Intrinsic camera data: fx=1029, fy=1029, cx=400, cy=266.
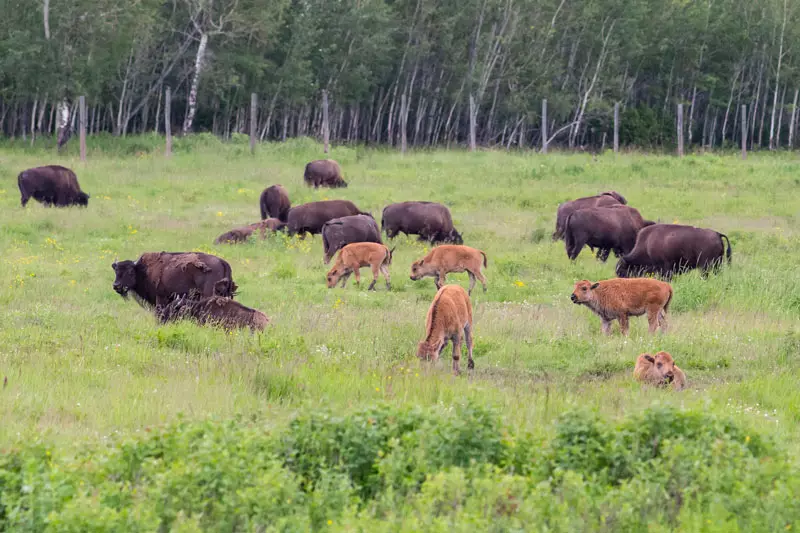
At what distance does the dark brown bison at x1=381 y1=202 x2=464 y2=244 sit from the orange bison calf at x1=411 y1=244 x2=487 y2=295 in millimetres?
4751

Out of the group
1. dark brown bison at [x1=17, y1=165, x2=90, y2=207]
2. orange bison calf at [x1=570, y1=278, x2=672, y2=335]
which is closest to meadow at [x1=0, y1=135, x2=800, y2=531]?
orange bison calf at [x1=570, y1=278, x2=672, y2=335]

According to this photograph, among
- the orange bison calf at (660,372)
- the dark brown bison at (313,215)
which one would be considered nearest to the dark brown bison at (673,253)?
the dark brown bison at (313,215)

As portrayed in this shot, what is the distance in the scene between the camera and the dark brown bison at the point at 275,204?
2361 centimetres

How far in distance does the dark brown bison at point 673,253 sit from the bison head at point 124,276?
315 inches

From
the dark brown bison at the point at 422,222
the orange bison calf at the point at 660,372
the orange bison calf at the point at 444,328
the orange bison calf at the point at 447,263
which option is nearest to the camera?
the orange bison calf at the point at 660,372

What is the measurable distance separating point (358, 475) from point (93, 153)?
32303mm

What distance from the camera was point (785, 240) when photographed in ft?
67.3

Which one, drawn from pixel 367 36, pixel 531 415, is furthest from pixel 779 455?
pixel 367 36

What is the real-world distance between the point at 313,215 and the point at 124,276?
28.0 ft

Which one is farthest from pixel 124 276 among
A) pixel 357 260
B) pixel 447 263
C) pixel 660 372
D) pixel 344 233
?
pixel 660 372

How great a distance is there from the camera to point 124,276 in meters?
13.4

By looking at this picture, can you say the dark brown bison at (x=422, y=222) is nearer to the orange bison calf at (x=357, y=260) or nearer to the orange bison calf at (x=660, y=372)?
the orange bison calf at (x=357, y=260)

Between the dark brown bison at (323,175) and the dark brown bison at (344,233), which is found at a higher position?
the dark brown bison at (323,175)

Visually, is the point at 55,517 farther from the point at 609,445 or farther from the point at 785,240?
the point at 785,240
